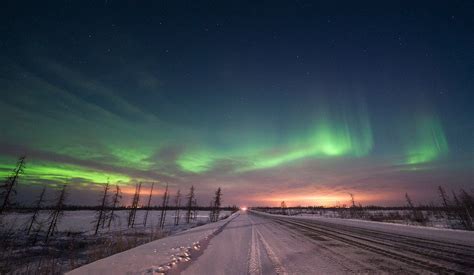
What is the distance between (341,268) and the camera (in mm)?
5406

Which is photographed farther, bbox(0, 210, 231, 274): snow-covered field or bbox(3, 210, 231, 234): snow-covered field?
bbox(3, 210, 231, 234): snow-covered field

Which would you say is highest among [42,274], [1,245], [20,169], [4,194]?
[20,169]

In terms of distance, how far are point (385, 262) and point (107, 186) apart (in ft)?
201

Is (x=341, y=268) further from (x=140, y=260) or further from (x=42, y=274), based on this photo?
(x=42, y=274)

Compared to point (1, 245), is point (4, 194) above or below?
above

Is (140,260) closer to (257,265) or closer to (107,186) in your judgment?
(257,265)

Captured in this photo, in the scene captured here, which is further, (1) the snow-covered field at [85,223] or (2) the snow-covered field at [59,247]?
(1) the snow-covered field at [85,223]

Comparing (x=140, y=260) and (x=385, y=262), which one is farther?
(x=140, y=260)

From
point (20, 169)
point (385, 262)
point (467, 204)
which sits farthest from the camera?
point (20, 169)

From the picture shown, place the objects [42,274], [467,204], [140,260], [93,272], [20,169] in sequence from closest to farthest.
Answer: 1. [93,272]
2. [140,260]
3. [42,274]
4. [467,204]
5. [20,169]

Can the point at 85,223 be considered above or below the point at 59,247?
above

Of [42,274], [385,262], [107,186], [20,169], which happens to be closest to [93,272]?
[42,274]

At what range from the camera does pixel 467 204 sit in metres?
23.5

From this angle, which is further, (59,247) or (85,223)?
(85,223)
